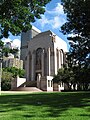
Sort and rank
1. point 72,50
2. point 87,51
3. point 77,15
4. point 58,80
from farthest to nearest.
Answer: point 58,80, point 72,50, point 87,51, point 77,15

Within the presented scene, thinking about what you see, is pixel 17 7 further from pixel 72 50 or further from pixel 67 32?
pixel 72 50

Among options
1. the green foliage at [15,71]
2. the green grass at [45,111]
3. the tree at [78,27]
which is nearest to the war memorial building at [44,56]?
the green foliage at [15,71]

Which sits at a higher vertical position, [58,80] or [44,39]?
[44,39]

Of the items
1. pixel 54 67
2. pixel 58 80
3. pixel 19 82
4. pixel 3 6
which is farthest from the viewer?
pixel 54 67

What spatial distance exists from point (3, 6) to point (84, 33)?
14.3 metres

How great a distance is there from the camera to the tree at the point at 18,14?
48.4ft

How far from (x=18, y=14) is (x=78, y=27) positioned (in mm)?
12571

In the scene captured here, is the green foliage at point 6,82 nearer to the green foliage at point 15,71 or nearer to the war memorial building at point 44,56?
the green foliage at point 15,71

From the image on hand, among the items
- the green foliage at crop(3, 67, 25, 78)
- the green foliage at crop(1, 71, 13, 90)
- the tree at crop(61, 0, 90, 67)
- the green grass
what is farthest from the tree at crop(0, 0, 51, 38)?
the green foliage at crop(3, 67, 25, 78)

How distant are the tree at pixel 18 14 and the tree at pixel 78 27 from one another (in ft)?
28.9

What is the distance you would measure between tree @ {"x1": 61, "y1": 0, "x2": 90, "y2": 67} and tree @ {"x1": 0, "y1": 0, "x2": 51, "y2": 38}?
8802mm

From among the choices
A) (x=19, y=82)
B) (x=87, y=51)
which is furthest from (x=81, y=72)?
(x=19, y=82)

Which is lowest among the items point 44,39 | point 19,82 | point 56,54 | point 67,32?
point 19,82

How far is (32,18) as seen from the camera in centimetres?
1683
